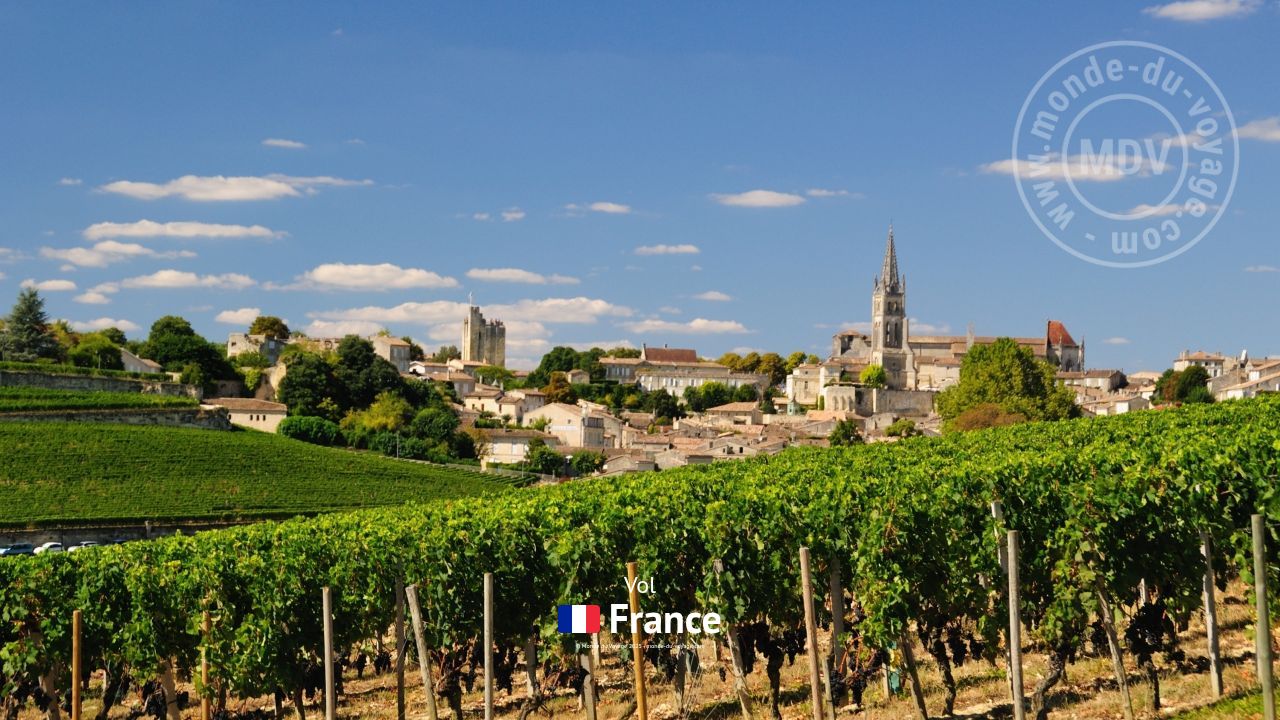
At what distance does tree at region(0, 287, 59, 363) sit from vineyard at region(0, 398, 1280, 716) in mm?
71793

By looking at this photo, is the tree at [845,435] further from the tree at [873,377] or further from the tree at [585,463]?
the tree at [873,377]

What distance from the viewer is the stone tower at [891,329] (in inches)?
5453

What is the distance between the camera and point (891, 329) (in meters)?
144

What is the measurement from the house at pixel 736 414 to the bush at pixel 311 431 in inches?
1521

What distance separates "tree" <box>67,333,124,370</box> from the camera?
82625 millimetres

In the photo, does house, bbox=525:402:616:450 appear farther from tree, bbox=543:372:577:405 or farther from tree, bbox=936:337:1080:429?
tree, bbox=936:337:1080:429

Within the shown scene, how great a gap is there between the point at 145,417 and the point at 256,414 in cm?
970

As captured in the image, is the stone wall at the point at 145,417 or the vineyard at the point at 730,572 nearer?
the vineyard at the point at 730,572

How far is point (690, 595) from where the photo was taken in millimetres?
13172

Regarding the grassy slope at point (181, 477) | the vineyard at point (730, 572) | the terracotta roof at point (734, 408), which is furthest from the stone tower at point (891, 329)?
the vineyard at point (730, 572)

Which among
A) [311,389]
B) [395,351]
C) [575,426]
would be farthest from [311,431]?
[395,351]

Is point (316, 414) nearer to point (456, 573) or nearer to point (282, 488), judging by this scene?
point (282, 488)

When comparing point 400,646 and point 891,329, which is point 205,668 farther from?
point 891,329

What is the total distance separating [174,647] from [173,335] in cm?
8321
